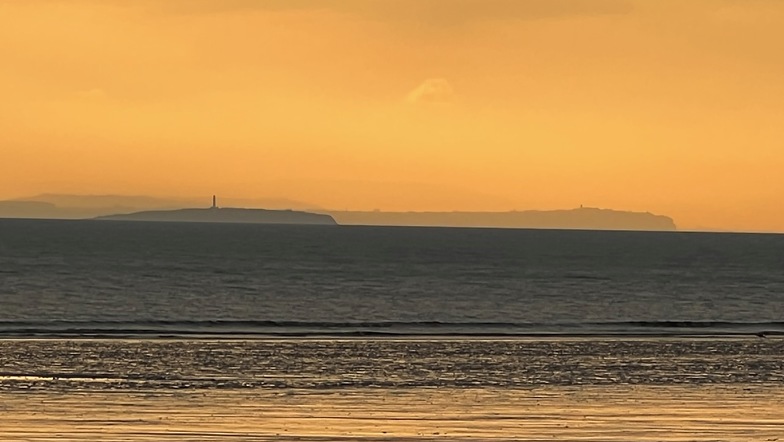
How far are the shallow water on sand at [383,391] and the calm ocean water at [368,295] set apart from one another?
10695 mm

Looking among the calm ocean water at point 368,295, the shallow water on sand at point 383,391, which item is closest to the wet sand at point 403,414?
the shallow water on sand at point 383,391

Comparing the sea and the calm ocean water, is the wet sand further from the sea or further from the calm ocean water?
the calm ocean water

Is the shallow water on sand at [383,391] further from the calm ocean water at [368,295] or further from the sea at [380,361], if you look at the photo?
the calm ocean water at [368,295]

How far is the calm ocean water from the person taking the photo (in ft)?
201

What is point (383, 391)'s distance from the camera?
32469 mm

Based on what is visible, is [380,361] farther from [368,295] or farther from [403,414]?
[368,295]

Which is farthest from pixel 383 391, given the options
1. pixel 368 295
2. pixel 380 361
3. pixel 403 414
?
pixel 368 295

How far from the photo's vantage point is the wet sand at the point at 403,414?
25.5 metres

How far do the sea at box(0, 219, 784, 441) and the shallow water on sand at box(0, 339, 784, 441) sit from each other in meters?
0.08

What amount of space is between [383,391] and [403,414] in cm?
400

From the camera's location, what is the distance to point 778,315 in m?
76.4

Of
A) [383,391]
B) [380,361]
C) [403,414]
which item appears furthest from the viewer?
[380,361]

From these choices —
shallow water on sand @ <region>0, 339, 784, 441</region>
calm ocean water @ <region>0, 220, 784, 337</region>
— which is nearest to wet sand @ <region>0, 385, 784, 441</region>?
shallow water on sand @ <region>0, 339, 784, 441</region>

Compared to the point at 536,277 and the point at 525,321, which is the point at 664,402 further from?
the point at 536,277
